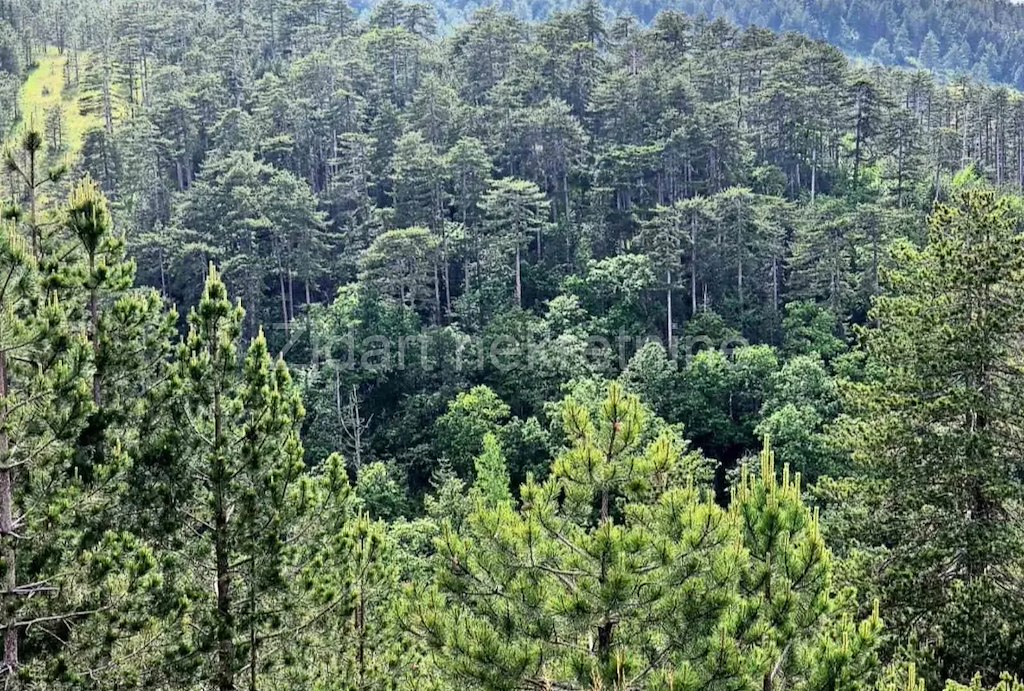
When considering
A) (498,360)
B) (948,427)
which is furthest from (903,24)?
(948,427)

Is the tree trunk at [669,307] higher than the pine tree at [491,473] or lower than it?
higher

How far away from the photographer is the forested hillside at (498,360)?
6262mm

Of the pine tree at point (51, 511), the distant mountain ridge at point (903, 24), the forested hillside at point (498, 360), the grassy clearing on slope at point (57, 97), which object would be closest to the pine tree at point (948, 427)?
the forested hillside at point (498, 360)

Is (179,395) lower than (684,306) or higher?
higher

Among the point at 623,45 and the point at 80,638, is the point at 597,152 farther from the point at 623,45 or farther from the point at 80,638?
the point at 80,638

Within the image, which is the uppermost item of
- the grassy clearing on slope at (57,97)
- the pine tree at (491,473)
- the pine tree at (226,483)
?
the grassy clearing on slope at (57,97)

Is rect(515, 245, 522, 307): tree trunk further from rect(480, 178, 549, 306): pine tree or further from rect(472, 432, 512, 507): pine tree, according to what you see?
rect(472, 432, 512, 507): pine tree

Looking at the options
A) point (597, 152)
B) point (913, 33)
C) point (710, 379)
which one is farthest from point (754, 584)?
point (913, 33)

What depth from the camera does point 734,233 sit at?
1353 inches

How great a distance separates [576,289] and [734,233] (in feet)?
22.0

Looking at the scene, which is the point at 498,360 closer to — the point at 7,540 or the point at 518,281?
the point at 518,281

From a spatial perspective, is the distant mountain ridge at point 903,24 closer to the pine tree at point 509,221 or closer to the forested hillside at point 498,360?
the forested hillside at point 498,360

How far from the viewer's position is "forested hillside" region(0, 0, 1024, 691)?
6.26 m

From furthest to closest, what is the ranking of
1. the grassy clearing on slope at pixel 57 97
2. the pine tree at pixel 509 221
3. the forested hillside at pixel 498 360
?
the grassy clearing on slope at pixel 57 97 < the pine tree at pixel 509 221 < the forested hillside at pixel 498 360
